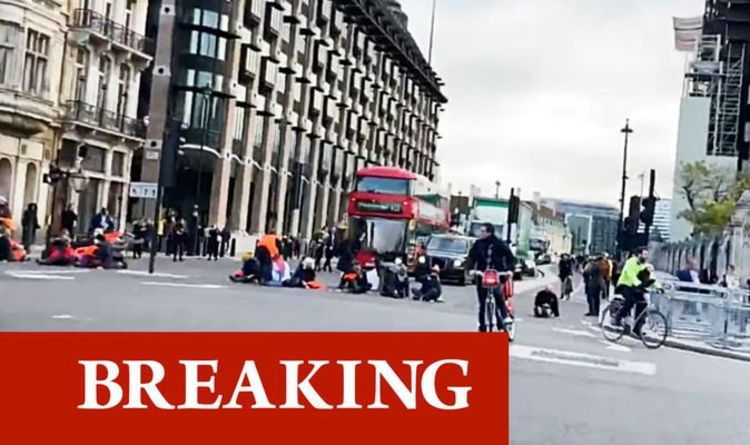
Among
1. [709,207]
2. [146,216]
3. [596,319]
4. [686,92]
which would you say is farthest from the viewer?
[686,92]

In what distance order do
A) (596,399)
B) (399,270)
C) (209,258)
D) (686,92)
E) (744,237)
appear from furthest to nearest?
(686,92) < (209,258) < (744,237) < (399,270) < (596,399)

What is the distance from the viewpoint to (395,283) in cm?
2856

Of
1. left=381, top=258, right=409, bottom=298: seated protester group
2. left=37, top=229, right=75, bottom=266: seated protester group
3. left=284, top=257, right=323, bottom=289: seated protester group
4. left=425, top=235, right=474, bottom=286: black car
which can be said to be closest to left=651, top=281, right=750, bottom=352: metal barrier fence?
left=381, top=258, right=409, bottom=298: seated protester group

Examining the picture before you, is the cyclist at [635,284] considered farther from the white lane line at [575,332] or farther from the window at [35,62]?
the window at [35,62]

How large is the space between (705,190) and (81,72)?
41.6 meters

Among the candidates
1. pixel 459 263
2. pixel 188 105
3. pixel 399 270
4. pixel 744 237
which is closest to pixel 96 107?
pixel 188 105

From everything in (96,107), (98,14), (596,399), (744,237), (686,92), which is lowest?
(596,399)

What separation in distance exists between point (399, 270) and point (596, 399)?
1734cm

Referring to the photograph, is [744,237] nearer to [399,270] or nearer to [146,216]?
[399,270]

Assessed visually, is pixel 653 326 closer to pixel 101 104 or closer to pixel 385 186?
pixel 385 186

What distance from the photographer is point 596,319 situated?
27.0 metres

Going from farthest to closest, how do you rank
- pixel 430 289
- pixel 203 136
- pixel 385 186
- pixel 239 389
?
pixel 203 136 → pixel 385 186 → pixel 430 289 → pixel 239 389

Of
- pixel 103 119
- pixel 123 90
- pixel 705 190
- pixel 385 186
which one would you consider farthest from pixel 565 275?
pixel 705 190

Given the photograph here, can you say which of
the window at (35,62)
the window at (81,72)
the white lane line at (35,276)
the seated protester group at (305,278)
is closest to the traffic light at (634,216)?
the seated protester group at (305,278)
